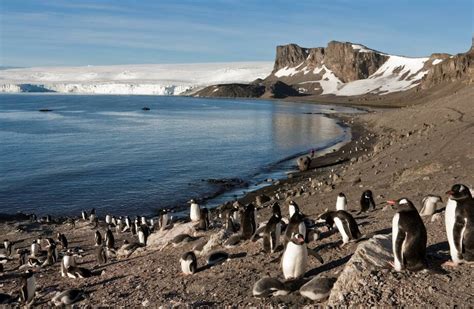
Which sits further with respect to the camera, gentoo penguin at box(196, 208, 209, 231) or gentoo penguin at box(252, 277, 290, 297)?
gentoo penguin at box(196, 208, 209, 231)

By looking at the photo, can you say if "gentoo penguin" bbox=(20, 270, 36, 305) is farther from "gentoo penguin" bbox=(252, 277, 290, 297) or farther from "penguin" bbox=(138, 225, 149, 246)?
"penguin" bbox=(138, 225, 149, 246)

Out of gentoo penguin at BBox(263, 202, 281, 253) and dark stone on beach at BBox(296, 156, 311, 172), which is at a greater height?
gentoo penguin at BBox(263, 202, 281, 253)

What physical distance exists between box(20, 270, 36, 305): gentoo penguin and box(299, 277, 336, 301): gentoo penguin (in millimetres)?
6621

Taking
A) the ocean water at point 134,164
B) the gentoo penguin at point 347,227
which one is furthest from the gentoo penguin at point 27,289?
the ocean water at point 134,164

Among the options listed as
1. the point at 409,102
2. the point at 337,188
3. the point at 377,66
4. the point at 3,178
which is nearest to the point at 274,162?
the point at 337,188

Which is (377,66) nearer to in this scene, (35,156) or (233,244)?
(35,156)

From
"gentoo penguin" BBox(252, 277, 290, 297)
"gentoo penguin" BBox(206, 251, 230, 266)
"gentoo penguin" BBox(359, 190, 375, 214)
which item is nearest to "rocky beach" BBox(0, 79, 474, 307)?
"gentoo penguin" BBox(252, 277, 290, 297)

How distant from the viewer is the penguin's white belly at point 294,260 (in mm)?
8500

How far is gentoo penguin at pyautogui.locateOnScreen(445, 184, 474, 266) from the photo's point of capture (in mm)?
7575

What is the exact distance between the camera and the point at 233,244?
1198 centimetres

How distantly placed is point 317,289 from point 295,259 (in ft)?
2.98

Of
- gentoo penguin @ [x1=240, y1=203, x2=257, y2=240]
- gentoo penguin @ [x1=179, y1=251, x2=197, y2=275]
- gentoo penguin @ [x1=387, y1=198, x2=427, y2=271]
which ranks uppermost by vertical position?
gentoo penguin @ [x1=387, y1=198, x2=427, y2=271]

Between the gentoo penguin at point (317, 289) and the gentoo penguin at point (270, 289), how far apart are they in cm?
36

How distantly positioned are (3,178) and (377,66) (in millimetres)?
183345
